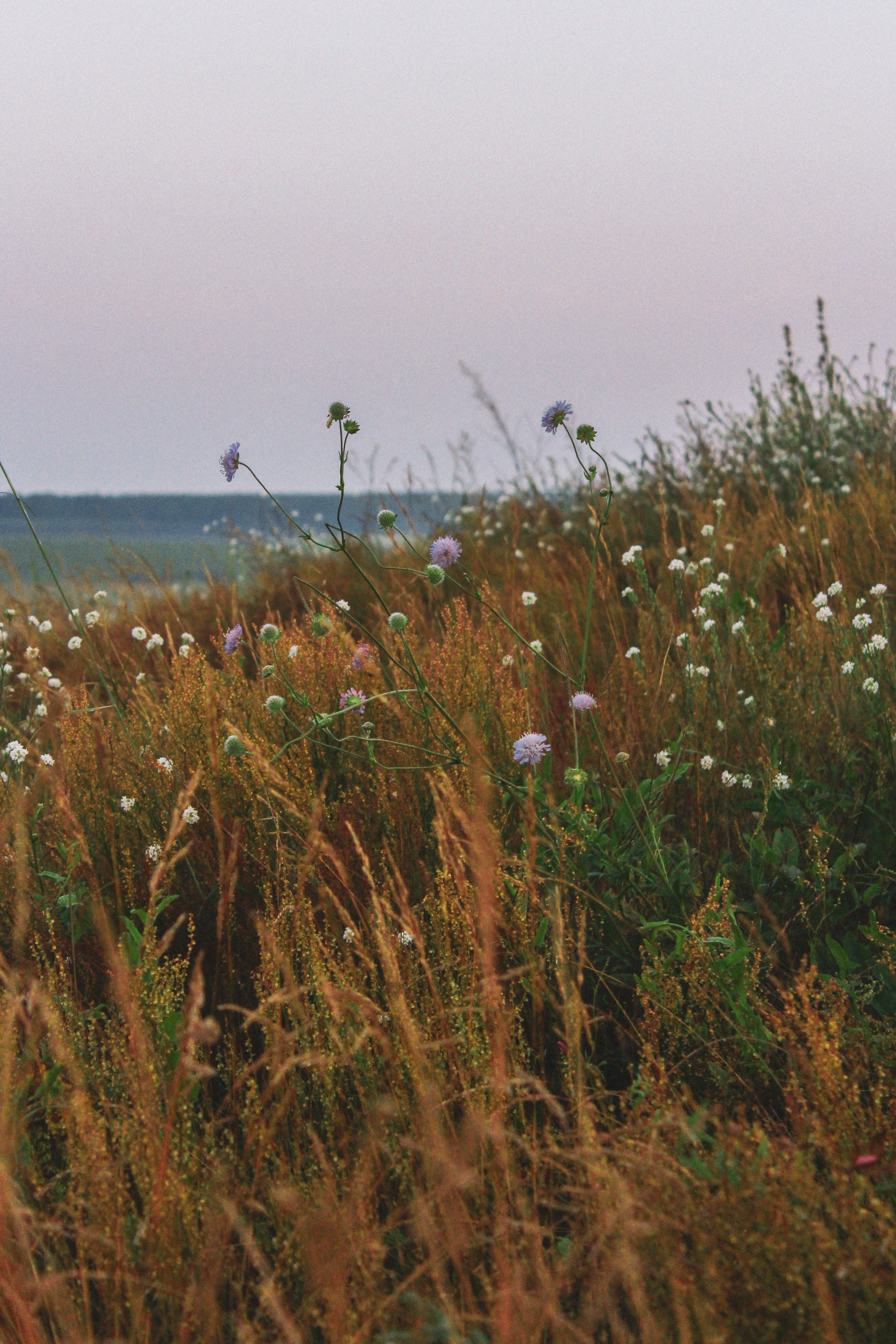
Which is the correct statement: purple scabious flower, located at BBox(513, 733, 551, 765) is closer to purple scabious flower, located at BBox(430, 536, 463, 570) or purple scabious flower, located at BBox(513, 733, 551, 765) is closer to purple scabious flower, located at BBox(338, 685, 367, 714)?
purple scabious flower, located at BBox(338, 685, 367, 714)

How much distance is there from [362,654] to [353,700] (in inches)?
12.4

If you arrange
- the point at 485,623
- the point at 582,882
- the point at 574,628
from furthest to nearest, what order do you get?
1. the point at 574,628
2. the point at 485,623
3. the point at 582,882

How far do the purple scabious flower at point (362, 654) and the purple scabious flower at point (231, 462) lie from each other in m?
0.51

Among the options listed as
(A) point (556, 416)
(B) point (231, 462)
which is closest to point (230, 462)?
(B) point (231, 462)

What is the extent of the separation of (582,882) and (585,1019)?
530 mm

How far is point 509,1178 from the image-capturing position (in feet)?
4.43

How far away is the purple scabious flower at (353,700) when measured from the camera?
1.98m

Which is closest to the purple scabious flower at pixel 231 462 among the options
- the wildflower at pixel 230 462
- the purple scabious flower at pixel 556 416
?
the wildflower at pixel 230 462

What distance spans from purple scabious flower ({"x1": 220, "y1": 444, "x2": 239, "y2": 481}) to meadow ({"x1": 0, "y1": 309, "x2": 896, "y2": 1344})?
283mm

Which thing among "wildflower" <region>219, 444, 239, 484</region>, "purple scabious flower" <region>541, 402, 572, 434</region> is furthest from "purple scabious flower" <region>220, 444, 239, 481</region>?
"purple scabious flower" <region>541, 402, 572, 434</region>

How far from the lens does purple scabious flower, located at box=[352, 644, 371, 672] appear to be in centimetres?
236

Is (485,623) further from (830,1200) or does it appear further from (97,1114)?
(830,1200)

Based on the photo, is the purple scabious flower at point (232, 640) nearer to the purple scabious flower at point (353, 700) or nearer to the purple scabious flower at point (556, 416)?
the purple scabious flower at point (353, 700)

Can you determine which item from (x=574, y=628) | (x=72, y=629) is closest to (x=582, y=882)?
(x=574, y=628)
